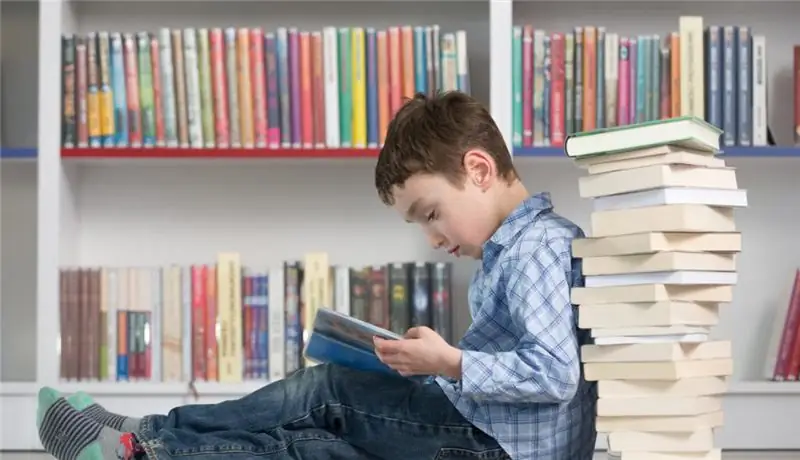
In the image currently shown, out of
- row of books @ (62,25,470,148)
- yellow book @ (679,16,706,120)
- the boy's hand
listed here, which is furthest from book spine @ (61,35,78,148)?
yellow book @ (679,16,706,120)

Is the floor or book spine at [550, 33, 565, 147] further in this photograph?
book spine at [550, 33, 565, 147]

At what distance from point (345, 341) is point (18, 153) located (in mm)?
1214

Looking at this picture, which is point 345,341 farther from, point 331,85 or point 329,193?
point 329,193

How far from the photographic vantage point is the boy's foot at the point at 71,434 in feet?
4.95

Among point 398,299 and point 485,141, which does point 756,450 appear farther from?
point 485,141

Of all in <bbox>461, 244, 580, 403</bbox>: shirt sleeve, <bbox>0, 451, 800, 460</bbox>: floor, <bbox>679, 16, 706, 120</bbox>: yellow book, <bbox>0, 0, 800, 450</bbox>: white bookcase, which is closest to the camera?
<bbox>461, 244, 580, 403</bbox>: shirt sleeve

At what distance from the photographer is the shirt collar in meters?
1.50

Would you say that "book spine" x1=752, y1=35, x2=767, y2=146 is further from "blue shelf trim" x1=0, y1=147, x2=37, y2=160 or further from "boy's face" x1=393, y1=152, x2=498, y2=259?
"blue shelf trim" x1=0, y1=147, x2=37, y2=160

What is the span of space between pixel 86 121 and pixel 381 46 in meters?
0.66

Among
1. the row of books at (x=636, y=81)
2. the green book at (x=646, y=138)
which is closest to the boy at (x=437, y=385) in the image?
the green book at (x=646, y=138)

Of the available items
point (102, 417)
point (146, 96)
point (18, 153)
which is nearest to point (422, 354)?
point (102, 417)

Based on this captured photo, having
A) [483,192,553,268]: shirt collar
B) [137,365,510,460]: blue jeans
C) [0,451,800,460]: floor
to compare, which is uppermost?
[483,192,553,268]: shirt collar

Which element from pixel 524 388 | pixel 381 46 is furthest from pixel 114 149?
pixel 524 388

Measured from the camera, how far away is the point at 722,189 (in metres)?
1.43
